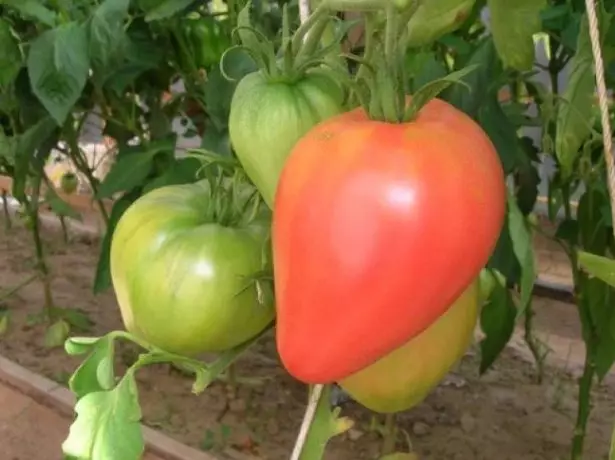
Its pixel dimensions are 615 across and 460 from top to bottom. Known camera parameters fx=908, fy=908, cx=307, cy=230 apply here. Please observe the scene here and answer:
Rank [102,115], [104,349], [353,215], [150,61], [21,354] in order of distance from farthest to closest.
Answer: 1. [21,354]
2. [102,115]
3. [150,61]
4. [104,349]
5. [353,215]

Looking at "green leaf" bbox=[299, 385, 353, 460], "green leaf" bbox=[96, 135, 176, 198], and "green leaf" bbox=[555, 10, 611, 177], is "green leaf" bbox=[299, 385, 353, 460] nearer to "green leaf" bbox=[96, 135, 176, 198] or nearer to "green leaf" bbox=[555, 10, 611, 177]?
"green leaf" bbox=[555, 10, 611, 177]

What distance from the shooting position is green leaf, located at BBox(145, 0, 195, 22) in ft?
2.37

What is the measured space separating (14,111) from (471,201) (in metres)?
1.09

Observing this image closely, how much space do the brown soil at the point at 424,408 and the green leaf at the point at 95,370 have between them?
2.41 feet

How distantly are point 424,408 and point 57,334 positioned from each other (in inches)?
22.5

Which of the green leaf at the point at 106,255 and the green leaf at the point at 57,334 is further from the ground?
the green leaf at the point at 106,255

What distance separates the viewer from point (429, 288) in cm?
28

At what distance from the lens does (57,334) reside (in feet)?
4.53

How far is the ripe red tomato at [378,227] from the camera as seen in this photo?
273 millimetres

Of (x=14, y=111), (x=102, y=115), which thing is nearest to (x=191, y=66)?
(x=102, y=115)

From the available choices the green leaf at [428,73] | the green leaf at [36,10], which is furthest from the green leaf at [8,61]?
the green leaf at [428,73]

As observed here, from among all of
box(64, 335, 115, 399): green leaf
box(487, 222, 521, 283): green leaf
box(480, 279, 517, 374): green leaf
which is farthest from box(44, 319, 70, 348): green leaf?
box(64, 335, 115, 399): green leaf

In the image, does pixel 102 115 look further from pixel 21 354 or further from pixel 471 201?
pixel 471 201

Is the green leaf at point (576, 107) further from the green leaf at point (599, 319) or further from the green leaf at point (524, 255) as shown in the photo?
the green leaf at point (599, 319)
